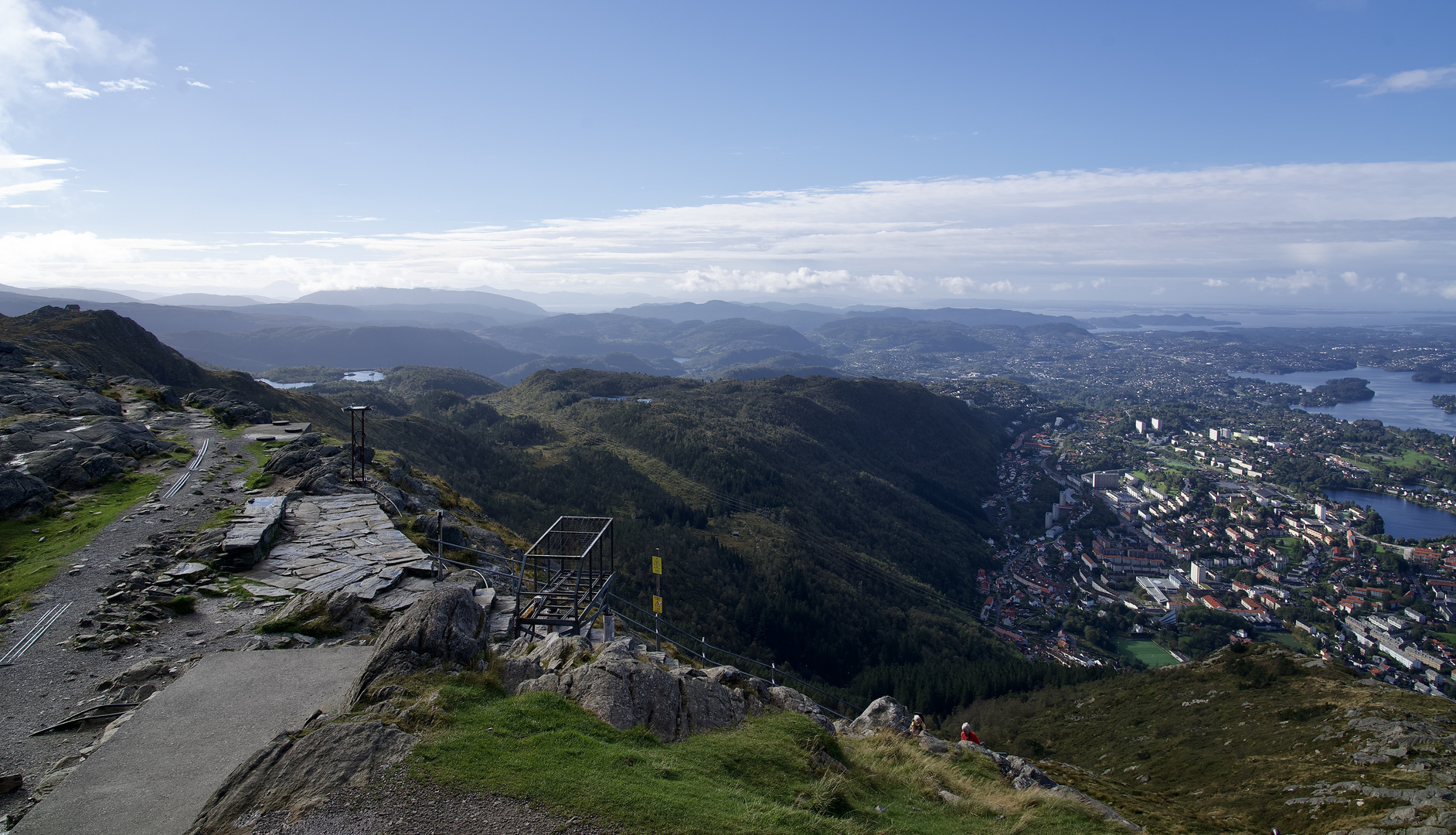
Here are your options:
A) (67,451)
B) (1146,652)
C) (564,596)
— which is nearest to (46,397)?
(67,451)

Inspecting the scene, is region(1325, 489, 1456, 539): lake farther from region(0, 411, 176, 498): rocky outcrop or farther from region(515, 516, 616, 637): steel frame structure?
region(0, 411, 176, 498): rocky outcrop

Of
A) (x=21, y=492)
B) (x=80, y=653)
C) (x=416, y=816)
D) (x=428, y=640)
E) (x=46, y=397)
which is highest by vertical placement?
(x=46, y=397)

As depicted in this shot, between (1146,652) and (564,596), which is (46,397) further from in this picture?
(1146,652)

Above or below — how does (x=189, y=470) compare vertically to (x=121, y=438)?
below

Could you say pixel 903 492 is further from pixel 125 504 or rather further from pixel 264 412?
pixel 125 504

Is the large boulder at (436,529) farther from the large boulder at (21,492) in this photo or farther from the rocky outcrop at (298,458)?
the large boulder at (21,492)

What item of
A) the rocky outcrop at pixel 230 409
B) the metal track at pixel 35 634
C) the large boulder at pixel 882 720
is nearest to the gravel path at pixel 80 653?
the metal track at pixel 35 634
